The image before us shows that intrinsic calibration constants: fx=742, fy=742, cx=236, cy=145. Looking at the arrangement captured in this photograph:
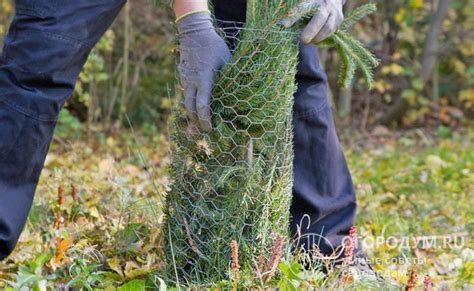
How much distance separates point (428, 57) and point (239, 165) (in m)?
5.34

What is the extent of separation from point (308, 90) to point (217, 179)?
550 mm

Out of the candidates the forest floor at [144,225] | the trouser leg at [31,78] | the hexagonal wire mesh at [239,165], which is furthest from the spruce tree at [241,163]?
the trouser leg at [31,78]

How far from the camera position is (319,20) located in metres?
1.86

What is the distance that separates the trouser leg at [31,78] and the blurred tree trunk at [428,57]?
527cm

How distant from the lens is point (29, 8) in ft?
5.99

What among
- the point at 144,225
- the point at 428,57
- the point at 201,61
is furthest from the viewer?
the point at 428,57

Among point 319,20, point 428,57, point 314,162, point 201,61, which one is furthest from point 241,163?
point 428,57

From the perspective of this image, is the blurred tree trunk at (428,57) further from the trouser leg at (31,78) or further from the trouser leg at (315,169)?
the trouser leg at (31,78)

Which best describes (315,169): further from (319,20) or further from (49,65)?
(49,65)

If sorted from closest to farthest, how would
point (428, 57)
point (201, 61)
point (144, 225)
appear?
point (201, 61) < point (144, 225) < point (428, 57)

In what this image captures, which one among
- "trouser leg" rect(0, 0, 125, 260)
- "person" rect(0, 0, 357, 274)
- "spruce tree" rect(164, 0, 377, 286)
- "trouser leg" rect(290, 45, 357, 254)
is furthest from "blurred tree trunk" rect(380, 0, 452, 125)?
"trouser leg" rect(0, 0, 125, 260)

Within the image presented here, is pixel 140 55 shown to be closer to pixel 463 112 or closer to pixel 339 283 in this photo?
pixel 463 112

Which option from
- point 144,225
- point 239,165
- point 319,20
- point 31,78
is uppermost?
point 319,20

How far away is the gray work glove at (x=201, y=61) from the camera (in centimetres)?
179
